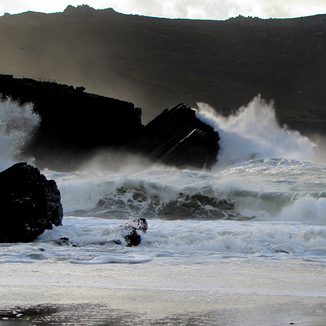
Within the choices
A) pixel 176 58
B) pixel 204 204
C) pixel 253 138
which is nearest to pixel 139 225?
pixel 204 204

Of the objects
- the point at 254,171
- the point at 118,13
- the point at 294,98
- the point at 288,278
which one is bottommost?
the point at 288,278

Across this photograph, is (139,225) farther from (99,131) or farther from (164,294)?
(99,131)

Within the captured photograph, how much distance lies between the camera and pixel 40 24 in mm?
152750

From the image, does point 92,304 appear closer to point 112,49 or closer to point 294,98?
point 294,98

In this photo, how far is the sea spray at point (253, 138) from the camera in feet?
112

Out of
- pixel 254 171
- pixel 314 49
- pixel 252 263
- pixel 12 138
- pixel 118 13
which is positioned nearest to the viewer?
pixel 252 263

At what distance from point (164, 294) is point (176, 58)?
14266 centimetres

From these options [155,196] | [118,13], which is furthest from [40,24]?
[155,196]

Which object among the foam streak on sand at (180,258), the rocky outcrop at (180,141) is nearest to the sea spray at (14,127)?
the rocky outcrop at (180,141)

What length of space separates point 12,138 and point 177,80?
10158cm

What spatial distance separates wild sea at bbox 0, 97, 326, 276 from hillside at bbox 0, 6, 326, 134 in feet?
198

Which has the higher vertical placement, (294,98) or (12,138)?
(294,98)

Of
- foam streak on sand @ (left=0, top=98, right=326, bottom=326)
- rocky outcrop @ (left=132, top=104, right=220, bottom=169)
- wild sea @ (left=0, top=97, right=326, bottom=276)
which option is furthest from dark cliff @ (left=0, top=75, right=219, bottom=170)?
foam streak on sand @ (left=0, top=98, right=326, bottom=326)

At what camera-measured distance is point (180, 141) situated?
3120 centimetres
